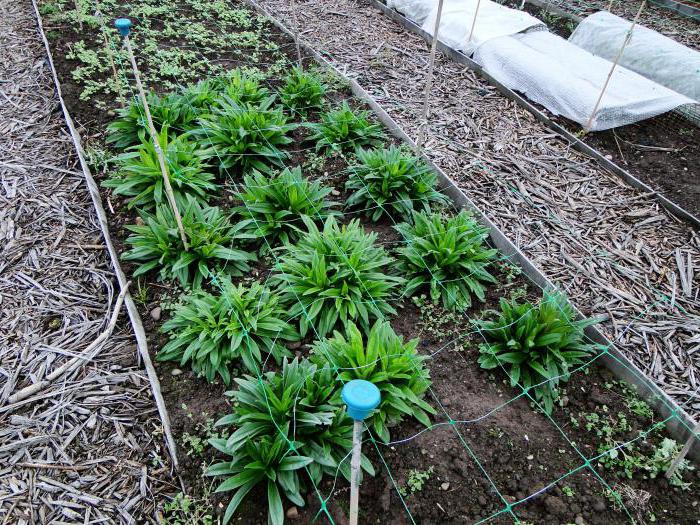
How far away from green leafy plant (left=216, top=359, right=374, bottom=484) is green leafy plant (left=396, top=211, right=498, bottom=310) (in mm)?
1154

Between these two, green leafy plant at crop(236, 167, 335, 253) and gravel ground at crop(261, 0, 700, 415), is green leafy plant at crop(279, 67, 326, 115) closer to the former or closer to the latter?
gravel ground at crop(261, 0, 700, 415)

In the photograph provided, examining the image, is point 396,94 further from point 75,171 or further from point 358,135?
point 75,171

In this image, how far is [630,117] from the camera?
211 inches

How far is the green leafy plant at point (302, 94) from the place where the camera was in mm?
5184

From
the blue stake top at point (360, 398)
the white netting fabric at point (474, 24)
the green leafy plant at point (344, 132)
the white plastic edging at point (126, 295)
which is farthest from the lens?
the white netting fabric at point (474, 24)

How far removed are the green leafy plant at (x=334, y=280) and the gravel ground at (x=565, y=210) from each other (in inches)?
55.1

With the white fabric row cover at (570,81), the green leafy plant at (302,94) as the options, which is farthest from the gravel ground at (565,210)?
the green leafy plant at (302,94)

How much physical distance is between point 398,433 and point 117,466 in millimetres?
1562

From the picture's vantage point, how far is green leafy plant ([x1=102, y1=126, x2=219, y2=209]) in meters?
4.00

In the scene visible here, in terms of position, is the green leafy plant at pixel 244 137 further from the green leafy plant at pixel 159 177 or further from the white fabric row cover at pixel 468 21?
the white fabric row cover at pixel 468 21

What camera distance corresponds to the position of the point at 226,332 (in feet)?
10.1

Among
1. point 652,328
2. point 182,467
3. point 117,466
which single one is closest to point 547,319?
point 652,328

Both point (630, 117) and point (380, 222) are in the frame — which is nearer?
point (380, 222)

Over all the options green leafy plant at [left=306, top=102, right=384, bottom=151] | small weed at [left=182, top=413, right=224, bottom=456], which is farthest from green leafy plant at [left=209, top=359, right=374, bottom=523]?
green leafy plant at [left=306, top=102, right=384, bottom=151]
